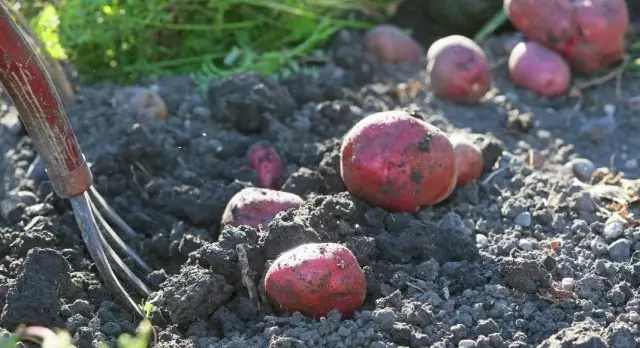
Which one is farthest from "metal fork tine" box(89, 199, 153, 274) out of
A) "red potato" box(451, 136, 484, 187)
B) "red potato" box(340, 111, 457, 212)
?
"red potato" box(451, 136, 484, 187)

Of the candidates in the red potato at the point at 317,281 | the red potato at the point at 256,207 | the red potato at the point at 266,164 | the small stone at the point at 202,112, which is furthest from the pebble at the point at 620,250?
the small stone at the point at 202,112

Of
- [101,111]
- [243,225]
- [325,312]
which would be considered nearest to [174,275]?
[243,225]

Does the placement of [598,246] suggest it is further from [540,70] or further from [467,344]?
[540,70]

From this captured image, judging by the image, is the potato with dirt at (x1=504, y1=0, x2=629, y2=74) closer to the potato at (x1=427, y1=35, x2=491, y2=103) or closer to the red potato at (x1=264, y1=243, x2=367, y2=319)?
the potato at (x1=427, y1=35, x2=491, y2=103)

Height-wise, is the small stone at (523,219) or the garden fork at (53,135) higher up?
the garden fork at (53,135)

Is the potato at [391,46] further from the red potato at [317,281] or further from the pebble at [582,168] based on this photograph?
the red potato at [317,281]

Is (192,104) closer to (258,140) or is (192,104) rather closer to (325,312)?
(258,140)
